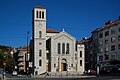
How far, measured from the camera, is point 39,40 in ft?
291

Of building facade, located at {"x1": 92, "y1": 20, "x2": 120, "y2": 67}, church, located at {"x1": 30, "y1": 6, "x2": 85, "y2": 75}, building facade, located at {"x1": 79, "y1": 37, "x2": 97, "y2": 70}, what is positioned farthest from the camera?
building facade, located at {"x1": 79, "y1": 37, "x2": 97, "y2": 70}

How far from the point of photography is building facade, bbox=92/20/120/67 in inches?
3273

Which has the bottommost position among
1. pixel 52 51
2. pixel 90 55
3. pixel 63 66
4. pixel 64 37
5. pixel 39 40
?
pixel 63 66

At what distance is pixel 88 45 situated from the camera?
108 metres

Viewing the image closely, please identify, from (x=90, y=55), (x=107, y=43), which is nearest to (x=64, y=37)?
(x=107, y=43)

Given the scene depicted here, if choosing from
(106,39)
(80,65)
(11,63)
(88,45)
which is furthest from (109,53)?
(11,63)

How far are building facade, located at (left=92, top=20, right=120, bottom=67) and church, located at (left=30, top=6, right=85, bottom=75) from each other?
6.90 m

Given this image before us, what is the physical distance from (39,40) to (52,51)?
5317 millimetres

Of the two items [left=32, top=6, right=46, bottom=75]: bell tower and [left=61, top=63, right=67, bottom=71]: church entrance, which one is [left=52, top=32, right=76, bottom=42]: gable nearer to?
[left=32, top=6, right=46, bottom=75]: bell tower

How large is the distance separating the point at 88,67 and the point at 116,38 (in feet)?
89.7

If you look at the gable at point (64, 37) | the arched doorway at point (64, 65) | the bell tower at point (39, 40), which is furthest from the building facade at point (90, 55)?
the bell tower at point (39, 40)

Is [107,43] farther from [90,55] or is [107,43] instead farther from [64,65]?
[90,55]

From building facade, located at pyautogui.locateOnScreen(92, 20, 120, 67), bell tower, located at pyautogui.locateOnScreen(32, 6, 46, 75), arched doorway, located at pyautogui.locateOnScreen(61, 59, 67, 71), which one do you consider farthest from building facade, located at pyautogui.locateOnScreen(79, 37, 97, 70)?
bell tower, located at pyautogui.locateOnScreen(32, 6, 46, 75)

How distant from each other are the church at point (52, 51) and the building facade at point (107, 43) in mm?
6904
